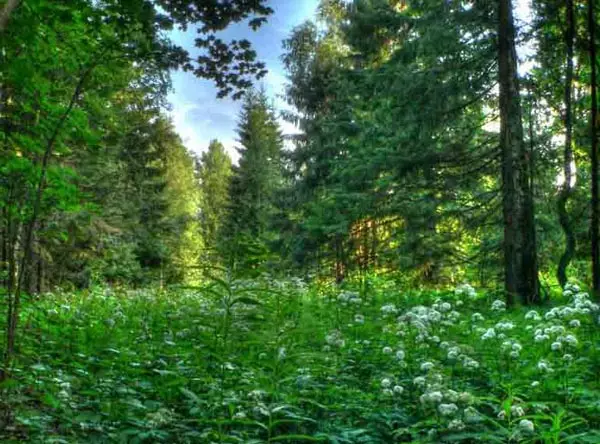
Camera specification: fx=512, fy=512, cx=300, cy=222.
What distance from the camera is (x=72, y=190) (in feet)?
14.3

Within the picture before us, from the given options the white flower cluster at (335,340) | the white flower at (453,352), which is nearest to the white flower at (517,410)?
the white flower at (453,352)

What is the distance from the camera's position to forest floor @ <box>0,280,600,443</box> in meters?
2.81

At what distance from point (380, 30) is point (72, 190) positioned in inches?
554

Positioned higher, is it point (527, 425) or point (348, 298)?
point (348, 298)

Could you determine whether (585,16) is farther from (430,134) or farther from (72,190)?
(72,190)

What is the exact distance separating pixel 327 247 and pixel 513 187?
32.6 ft

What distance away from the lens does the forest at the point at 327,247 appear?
316cm

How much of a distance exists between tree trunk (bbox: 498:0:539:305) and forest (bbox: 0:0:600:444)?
41mm

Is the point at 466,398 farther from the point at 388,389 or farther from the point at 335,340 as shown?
the point at 335,340

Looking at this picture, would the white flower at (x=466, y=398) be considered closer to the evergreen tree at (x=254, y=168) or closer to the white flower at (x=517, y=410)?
the white flower at (x=517, y=410)

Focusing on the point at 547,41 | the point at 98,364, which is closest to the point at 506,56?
the point at 547,41

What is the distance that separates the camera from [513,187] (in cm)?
936

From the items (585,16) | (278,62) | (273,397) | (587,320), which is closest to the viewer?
(273,397)

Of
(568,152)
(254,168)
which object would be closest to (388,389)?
(568,152)
